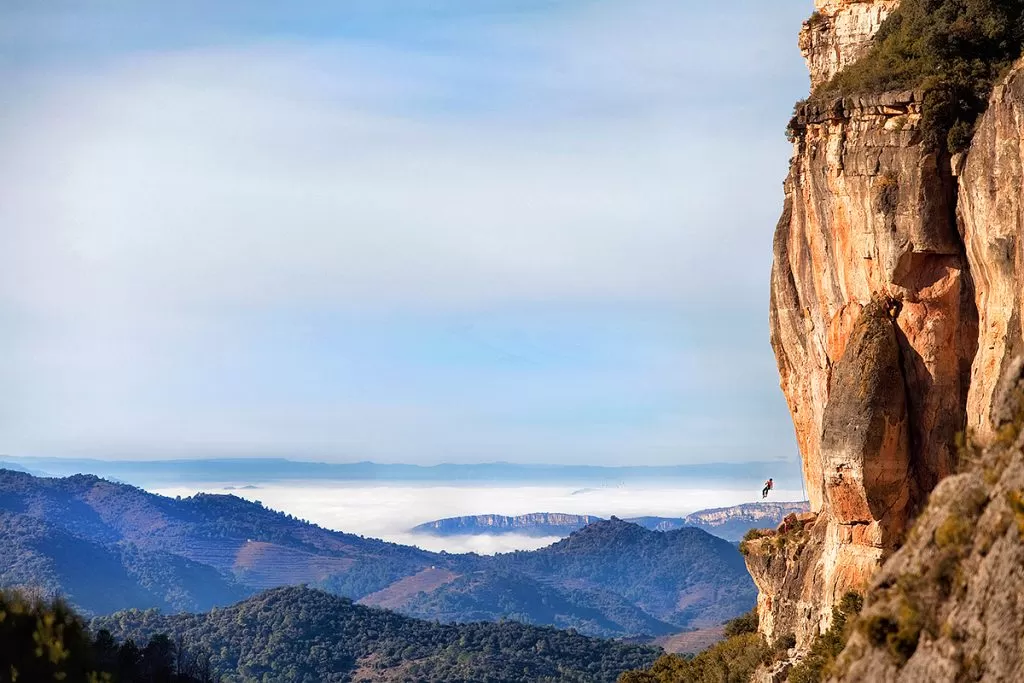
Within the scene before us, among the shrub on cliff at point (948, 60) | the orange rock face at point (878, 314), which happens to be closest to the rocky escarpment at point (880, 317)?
the orange rock face at point (878, 314)

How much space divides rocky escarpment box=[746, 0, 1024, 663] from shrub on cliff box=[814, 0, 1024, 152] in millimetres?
569

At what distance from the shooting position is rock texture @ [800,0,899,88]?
163 feet

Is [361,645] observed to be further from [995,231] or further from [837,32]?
[995,231]

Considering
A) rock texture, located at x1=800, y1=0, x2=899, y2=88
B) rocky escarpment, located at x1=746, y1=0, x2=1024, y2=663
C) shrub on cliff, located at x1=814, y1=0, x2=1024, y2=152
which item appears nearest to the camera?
rocky escarpment, located at x1=746, y1=0, x2=1024, y2=663

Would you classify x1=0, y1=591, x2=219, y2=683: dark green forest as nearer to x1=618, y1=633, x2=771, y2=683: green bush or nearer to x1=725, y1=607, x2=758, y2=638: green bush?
x1=618, y1=633, x2=771, y2=683: green bush

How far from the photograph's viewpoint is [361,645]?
559 feet

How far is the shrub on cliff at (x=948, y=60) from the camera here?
1676 inches

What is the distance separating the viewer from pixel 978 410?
4050 centimetres

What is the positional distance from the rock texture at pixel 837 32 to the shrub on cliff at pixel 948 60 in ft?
9.01

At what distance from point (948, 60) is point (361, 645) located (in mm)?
136113

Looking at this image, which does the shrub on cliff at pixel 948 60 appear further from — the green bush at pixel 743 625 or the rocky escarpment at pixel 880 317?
the green bush at pixel 743 625

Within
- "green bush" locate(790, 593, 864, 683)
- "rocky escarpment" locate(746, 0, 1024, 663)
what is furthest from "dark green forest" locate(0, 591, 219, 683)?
"rocky escarpment" locate(746, 0, 1024, 663)

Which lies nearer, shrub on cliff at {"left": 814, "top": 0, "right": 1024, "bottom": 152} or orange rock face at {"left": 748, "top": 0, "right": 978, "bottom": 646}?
shrub on cliff at {"left": 814, "top": 0, "right": 1024, "bottom": 152}

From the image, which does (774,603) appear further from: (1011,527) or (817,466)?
(1011,527)
